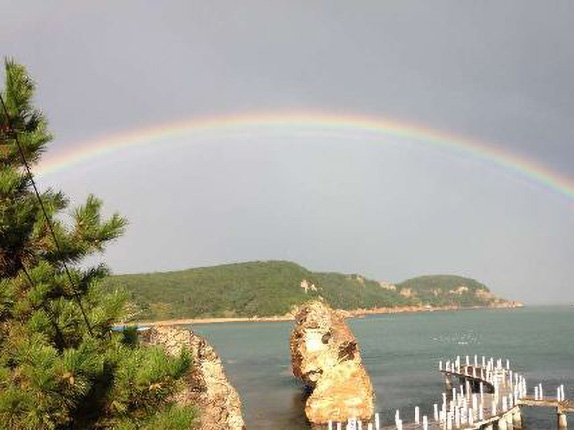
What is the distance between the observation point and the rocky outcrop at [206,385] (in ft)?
63.7

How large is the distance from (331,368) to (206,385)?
21.4m

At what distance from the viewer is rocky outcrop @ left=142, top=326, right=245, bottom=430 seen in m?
19.4

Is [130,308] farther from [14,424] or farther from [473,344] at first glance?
[473,344]

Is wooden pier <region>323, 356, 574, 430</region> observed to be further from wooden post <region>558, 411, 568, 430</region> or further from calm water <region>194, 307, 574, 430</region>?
calm water <region>194, 307, 574, 430</region>

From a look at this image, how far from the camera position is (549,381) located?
55594mm

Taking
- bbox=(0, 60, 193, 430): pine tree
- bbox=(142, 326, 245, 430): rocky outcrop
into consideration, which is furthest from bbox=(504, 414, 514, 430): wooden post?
bbox=(0, 60, 193, 430): pine tree

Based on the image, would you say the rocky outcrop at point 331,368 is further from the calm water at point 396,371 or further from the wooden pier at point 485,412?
the calm water at point 396,371

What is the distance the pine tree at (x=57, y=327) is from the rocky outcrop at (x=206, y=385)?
9.22 metres

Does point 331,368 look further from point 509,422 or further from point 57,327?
point 57,327

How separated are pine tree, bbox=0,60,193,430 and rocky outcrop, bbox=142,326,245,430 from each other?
9.22 meters

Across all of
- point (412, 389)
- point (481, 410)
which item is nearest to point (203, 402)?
point (481, 410)

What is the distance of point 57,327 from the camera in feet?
28.7

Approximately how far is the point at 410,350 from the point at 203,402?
280ft

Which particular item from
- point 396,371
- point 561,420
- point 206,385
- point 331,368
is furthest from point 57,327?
point 396,371
